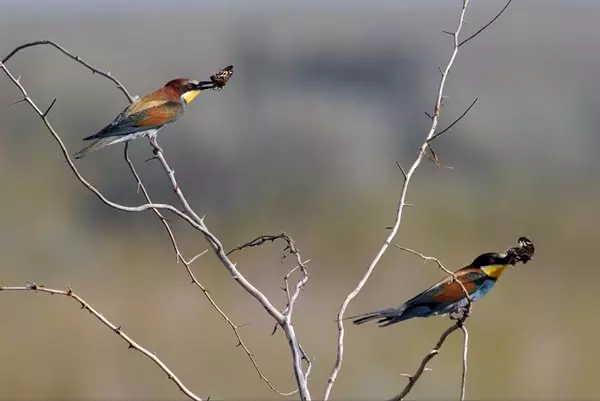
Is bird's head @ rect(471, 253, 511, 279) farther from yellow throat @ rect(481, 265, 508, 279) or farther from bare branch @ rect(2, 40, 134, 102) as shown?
bare branch @ rect(2, 40, 134, 102)

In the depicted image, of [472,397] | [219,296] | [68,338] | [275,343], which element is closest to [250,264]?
[219,296]

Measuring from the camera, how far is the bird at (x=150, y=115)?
14.1 feet

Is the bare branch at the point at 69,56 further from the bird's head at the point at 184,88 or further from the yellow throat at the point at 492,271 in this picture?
the bird's head at the point at 184,88

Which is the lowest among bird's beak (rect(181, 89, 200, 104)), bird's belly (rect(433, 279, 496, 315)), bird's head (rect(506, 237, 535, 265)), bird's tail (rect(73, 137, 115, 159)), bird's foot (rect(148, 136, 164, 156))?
bird's head (rect(506, 237, 535, 265))

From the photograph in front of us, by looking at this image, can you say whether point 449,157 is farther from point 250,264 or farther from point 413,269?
point 250,264

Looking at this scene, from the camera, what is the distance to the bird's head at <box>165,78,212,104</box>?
456cm

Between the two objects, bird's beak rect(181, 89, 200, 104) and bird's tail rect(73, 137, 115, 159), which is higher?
bird's beak rect(181, 89, 200, 104)

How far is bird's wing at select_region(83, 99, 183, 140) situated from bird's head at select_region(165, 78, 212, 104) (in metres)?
0.06

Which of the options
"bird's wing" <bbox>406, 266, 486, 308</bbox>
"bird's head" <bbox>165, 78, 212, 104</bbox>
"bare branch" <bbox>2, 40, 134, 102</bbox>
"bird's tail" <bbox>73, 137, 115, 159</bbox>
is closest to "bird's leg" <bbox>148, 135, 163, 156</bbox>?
"bird's tail" <bbox>73, 137, 115, 159</bbox>

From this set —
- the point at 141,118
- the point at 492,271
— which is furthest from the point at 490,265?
the point at 141,118

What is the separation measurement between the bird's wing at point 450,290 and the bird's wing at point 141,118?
1.27m

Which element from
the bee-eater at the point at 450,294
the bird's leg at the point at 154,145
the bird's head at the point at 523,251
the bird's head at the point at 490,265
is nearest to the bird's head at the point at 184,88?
the bird's leg at the point at 154,145

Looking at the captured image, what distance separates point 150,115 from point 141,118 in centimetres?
7

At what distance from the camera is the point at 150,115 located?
4.49 meters
